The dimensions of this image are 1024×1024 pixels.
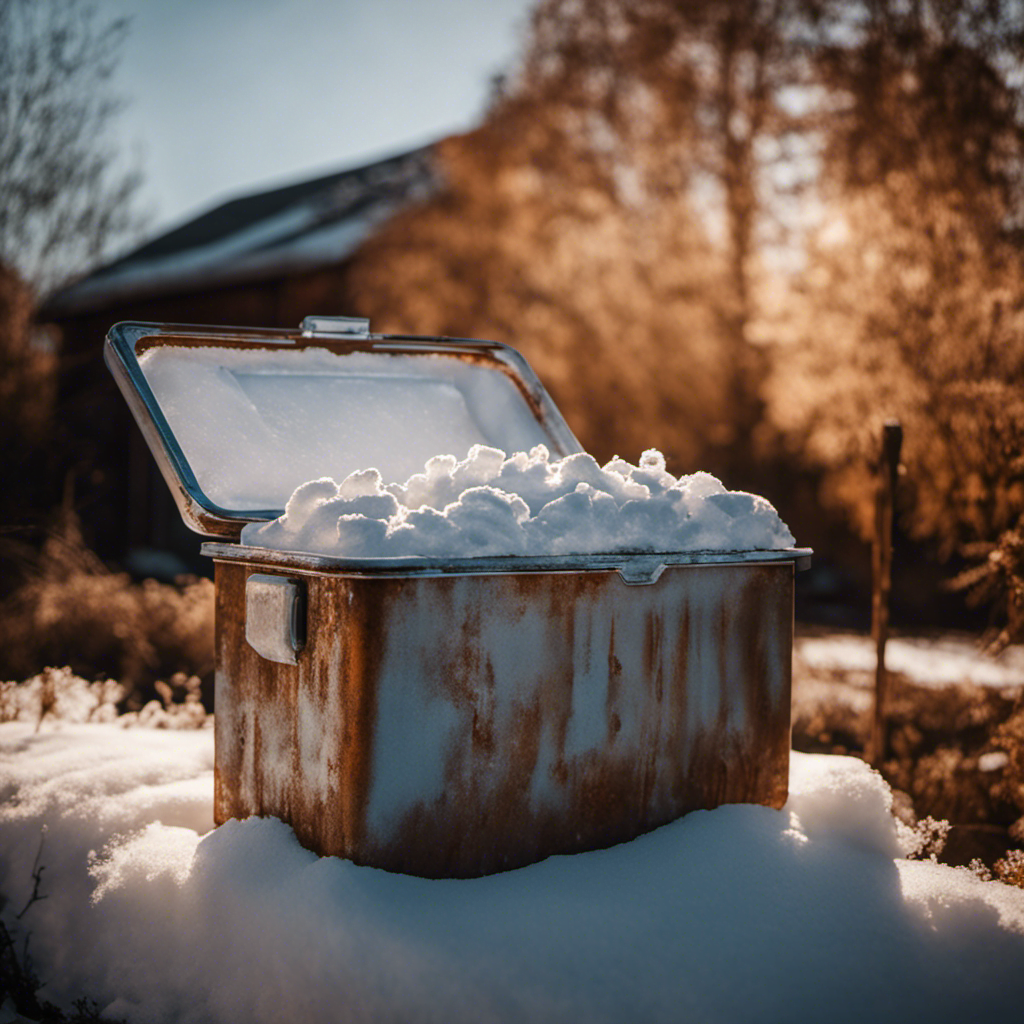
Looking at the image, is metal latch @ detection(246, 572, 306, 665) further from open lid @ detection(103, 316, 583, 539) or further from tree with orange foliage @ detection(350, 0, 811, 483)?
tree with orange foliage @ detection(350, 0, 811, 483)

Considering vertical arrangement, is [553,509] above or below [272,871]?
above

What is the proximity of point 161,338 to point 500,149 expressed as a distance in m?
11.2

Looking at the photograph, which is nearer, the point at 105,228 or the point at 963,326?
the point at 963,326

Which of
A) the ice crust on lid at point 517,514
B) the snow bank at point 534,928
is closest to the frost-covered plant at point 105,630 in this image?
the snow bank at point 534,928

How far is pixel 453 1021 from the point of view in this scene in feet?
6.38

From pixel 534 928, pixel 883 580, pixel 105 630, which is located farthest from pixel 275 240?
pixel 534 928

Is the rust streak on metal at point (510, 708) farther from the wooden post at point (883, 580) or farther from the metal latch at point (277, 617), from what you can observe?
the wooden post at point (883, 580)

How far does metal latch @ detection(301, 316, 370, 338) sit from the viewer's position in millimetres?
3447

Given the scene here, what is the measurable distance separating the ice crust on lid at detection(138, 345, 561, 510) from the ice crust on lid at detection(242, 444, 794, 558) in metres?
0.39

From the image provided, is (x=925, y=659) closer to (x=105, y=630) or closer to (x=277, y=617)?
(x=105, y=630)

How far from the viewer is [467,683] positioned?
2342 mm

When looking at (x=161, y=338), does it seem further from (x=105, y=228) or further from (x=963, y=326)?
(x=105, y=228)

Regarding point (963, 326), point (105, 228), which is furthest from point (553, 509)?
point (105, 228)

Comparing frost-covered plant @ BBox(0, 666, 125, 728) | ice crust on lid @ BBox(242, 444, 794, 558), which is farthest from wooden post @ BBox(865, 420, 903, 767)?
frost-covered plant @ BBox(0, 666, 125, 728)
